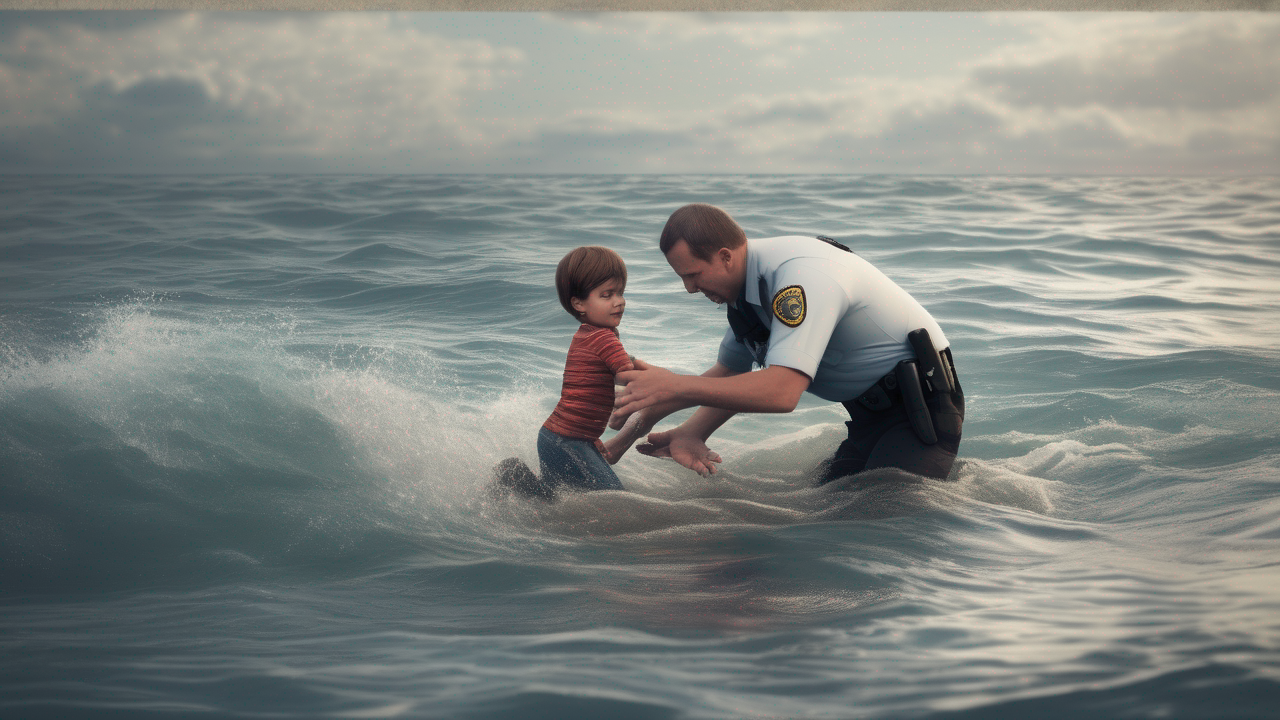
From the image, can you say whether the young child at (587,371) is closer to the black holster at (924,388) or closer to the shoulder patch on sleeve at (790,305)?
the shoulder patch on sleeve at (790,305)

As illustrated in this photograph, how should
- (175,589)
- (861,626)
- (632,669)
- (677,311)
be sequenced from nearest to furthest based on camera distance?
(632,669) → (861,626) → (175,589) → (677,311)

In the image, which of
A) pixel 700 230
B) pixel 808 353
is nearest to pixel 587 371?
pixel 700 230

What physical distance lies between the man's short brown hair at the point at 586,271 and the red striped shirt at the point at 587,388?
134mm

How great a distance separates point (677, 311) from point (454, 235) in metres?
3.62

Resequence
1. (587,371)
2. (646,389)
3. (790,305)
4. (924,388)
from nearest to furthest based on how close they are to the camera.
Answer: (646,389)
(790,305)
(587,371)
(924,388)

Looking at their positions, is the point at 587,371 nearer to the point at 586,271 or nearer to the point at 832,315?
the point at 586,271

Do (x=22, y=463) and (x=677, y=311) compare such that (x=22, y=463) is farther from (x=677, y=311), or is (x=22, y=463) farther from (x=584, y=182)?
(x=584, y=182)

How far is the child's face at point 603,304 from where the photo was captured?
2727mm

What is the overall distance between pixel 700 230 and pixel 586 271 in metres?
0.38

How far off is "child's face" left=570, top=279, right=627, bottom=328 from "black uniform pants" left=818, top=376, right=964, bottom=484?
0.97 meters

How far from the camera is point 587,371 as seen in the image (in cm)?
280

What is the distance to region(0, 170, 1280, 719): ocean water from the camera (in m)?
1.70

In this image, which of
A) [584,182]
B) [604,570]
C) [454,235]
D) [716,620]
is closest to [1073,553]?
[716,620]

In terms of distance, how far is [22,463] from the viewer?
10.4ft
